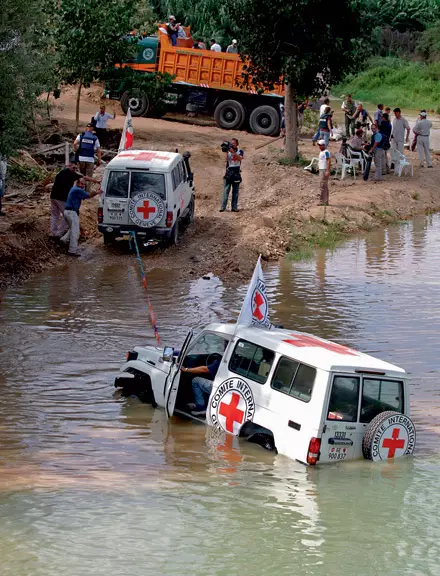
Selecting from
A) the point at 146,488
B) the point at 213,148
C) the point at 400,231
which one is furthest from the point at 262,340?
the point at 213,148

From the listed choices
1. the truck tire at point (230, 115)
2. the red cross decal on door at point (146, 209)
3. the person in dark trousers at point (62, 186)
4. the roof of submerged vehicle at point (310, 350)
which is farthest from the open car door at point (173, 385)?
the truck tire at point (230, 115)

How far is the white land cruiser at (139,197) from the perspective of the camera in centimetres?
2103

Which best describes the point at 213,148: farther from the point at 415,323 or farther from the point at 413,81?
the point at 413,81

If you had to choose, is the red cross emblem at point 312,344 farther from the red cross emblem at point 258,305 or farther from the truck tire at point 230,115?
the truck tire at point 230,115

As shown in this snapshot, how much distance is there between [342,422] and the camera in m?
11.0

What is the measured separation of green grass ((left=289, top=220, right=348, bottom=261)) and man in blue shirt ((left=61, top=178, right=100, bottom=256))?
4679 millimetres

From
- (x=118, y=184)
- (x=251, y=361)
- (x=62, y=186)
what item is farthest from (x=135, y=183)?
(x=251, y=361)

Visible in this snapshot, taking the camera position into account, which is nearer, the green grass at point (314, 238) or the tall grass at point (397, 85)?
the green grass at point (314, 238)

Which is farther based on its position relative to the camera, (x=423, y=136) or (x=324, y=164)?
(x=423, y=136)

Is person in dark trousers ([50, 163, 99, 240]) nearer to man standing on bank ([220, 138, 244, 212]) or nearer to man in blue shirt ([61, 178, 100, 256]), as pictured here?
man in blue shirt ([61, 178, 100, 256])

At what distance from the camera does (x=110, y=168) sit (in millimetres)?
21047

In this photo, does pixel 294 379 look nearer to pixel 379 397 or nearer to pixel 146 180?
pixel 379 397

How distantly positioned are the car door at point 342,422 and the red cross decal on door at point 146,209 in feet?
35.6

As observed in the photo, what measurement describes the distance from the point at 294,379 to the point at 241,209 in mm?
15000
